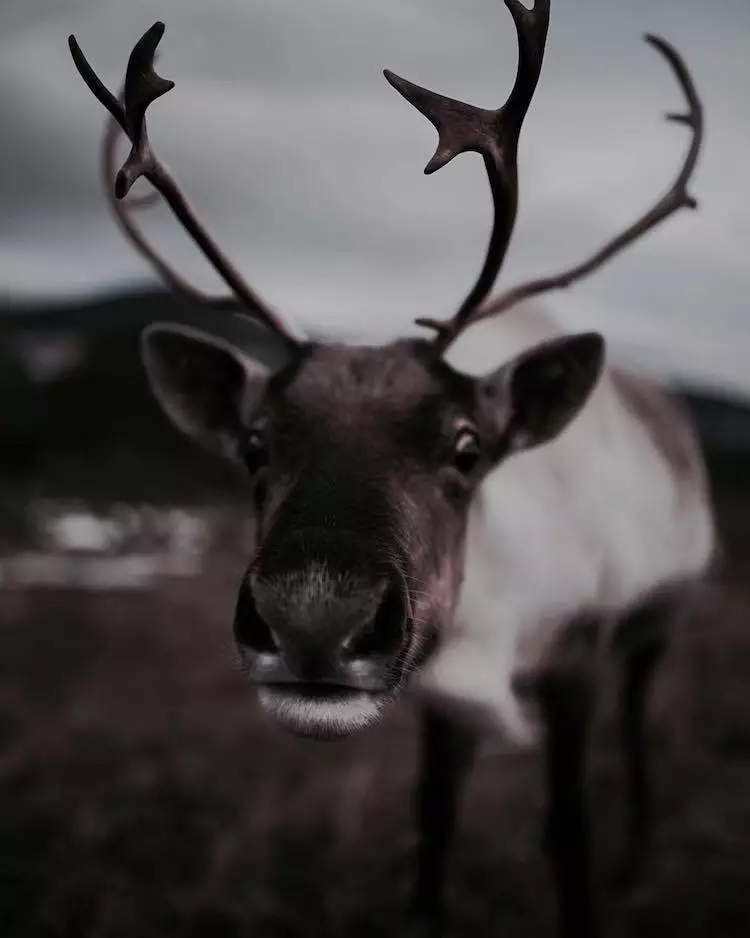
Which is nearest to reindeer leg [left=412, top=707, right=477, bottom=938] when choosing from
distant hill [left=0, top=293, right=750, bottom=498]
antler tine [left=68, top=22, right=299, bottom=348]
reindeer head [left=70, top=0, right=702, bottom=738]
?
reindeer head [left=70, top=0, right=702, bottom=738]

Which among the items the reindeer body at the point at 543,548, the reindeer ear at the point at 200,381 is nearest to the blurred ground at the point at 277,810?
the reindeer body at the point at 543,548

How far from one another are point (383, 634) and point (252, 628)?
3.0 inches

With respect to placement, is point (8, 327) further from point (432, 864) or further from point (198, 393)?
point (432, 864)

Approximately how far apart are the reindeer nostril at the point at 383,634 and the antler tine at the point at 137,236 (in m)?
0.35

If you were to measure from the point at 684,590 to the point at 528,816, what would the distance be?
37 centimetres

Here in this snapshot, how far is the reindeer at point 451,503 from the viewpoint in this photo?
539 mm

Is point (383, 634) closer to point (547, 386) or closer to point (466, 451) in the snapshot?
point (466, 451)

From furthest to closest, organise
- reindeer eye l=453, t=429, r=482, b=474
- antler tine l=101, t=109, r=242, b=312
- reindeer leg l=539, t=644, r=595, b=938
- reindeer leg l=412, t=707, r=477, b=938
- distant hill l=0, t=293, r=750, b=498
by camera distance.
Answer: distant hill l=0, t=293, r=750, b=498 → reindeer leg l=412, t=707, r=477, b=938 → reindeer leg l=539, t=644, r=595, b=938 → antler tine l=101, t=109, r=242, b=312 → reindeer eye l=453, t=429, r=482, b=474

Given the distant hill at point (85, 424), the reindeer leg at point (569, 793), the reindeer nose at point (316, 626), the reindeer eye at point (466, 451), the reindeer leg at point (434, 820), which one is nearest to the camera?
the reindeer nose at point (316, 626)

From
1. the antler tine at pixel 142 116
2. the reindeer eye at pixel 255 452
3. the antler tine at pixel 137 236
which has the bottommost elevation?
the reindeer eye at pixel 255 452

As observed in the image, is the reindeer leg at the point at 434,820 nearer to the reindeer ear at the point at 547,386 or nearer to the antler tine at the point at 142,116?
the reindeer ear at the point at 547,386

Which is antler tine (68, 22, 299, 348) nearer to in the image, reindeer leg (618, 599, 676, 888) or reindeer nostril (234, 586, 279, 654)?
reindeer nostril (234, 586, 279, 654)

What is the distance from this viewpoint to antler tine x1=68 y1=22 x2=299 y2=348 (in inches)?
21.6

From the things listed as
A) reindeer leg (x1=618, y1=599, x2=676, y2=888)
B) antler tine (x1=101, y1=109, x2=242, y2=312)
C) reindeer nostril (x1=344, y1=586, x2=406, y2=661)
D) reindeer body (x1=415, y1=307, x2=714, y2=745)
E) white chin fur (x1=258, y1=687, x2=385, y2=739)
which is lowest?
reindeer leg (x1=618, y1=599, x2=676, y2=888)
